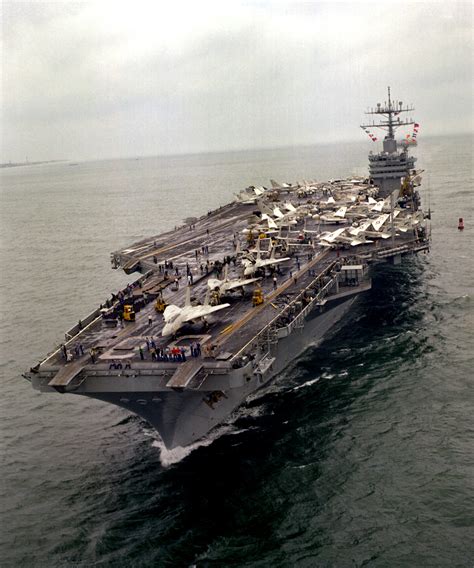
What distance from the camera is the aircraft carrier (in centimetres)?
2480

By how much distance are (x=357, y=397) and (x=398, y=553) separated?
10.8m

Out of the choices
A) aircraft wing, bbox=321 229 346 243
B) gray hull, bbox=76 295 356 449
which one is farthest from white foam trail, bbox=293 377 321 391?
aircraft wing, bbox=321 229 346 243

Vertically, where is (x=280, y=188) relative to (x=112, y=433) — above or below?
above

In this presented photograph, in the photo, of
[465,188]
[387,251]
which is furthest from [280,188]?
[387,251]

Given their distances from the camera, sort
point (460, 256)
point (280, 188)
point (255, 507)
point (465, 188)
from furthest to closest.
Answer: point (465, 188) → point (280, 188) → point (460, 256) → point (255, 507)

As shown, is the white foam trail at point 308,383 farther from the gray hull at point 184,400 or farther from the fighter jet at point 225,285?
the fighter jet at point 225,285

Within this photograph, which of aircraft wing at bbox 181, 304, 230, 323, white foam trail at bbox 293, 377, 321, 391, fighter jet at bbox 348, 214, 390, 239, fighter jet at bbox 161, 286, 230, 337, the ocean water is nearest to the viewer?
the ocean water

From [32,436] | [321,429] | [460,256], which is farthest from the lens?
[460,256]

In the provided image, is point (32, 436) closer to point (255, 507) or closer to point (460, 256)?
point (255, 507)

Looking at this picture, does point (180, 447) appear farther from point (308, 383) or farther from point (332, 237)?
point (332, 237)

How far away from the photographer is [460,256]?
56750 millimetres

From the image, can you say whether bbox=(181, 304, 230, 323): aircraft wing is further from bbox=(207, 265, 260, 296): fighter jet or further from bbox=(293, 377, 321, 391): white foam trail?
bbox=(293, 377, 321, 391): white foam trail

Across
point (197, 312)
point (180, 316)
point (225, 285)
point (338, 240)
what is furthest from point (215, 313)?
point (338, 240)

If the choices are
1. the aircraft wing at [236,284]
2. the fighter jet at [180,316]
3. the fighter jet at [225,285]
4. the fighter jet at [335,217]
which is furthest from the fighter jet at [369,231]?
the fighter jet at [180,316]
